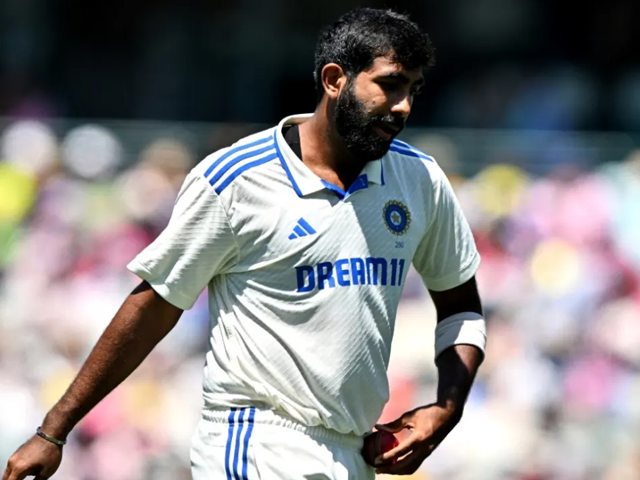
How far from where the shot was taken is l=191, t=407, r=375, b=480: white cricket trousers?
10.8 ft

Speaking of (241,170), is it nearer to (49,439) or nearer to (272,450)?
(272,450)

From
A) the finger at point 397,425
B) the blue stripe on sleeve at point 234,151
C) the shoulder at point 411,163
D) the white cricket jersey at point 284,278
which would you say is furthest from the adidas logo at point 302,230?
the finger at point 397,425

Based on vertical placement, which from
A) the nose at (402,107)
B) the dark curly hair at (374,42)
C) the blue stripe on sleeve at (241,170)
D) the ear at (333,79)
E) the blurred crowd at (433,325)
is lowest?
the blurred crowd at (433,325)

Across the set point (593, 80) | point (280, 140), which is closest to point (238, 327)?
point (280, 140)

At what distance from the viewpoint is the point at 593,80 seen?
11.4 m

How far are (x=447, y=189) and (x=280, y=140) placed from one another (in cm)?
54

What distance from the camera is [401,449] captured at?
3352mm

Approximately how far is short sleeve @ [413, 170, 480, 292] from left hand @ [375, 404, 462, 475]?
0.43m

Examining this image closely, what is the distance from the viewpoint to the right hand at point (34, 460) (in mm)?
3262

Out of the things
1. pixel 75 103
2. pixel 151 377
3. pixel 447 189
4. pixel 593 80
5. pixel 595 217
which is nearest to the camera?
pixel 447 189

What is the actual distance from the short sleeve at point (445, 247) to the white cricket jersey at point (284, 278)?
230 millimetres

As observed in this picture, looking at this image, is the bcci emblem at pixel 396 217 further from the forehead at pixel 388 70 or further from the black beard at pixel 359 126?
the forehead at pixel 388 70

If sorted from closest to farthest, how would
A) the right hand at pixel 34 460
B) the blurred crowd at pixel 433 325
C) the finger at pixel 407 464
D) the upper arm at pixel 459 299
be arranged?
the right hand at pixel 34 460 < the finger at pixel 407 464 < the upper arm at pixel 459 299 < the blurred crowd at pixel 433 325

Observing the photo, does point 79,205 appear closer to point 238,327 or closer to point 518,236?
point 518,236
